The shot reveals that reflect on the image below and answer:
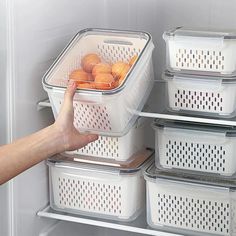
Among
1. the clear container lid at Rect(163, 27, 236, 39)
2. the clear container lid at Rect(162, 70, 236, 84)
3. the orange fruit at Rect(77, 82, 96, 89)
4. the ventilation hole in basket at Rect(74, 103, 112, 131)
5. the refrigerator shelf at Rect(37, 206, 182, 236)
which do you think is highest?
the clear container lid at Rect(163, 27, 236, 39)

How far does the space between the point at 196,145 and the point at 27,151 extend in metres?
0.58

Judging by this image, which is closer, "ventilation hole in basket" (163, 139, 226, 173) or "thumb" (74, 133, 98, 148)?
"thumb" (74, 133, 98, 148)

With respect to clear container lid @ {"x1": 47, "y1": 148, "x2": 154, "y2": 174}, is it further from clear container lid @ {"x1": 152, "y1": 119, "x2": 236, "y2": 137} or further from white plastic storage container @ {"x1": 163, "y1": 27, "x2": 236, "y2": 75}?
white plastic storage container @ {"x1": 163, "y1": 27, "x2": 236, "y2": 75}

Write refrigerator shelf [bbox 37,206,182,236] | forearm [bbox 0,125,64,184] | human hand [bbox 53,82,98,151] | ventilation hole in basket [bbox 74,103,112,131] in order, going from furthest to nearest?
refrigerator shelf [bbox 37,206,182,236] < ventilation hole in basket [bbox 74,103,112,131] < human hand [bbox 53,82,98,151] < forearm [bbox 0,125,64,184]

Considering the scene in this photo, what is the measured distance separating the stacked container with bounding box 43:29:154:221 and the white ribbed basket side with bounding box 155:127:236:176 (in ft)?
0.37

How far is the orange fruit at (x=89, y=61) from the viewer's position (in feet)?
6.27

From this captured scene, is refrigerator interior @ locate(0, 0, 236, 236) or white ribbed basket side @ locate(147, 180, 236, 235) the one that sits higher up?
refrigerator interior @ locate(0, 0, 236, 236)

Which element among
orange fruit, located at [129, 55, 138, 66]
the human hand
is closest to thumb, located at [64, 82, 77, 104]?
the human hand

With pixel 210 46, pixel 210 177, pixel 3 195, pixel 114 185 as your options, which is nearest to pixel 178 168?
pixel 210 177

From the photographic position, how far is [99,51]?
2.04m

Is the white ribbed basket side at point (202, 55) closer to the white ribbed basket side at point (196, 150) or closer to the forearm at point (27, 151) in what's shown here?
the white ribbed basket side at point (196, 150)

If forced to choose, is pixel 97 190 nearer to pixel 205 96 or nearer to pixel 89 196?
pixel 89 196

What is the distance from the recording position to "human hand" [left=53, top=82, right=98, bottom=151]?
5.50 ft

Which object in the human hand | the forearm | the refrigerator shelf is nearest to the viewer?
the forearm
